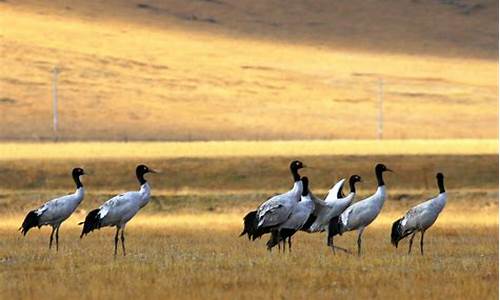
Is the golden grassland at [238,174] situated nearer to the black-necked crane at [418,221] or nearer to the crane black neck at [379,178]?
the crane black neck at [379,178]

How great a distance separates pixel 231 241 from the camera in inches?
943

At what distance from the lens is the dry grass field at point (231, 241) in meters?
16.1

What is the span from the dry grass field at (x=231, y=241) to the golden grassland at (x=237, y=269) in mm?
19

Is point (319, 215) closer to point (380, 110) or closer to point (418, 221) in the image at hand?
point (418, 221)

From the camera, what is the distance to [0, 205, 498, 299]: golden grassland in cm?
1566

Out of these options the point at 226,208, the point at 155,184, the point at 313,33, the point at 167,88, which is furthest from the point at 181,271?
the point at 313,33

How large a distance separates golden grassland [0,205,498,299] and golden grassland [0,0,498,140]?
156ft

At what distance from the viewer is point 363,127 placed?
8056cm

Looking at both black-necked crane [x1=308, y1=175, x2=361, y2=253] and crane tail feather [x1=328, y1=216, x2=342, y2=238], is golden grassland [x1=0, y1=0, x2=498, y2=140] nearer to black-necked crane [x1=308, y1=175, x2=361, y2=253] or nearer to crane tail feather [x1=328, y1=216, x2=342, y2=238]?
crane tail feather [x1=328, y1=216, x2=342, y2=238]

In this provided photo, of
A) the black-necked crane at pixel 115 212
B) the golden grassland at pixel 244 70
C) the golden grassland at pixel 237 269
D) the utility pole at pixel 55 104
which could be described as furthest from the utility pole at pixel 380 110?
the black-necked crane at pixel 115 212

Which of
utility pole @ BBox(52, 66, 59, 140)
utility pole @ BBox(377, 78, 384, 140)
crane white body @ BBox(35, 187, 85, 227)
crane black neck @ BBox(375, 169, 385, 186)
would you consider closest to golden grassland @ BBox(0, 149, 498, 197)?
crane white body @ BBox(35, 187, 85, 227)

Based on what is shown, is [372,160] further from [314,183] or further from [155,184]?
[155,184]

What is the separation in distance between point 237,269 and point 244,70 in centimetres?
7422

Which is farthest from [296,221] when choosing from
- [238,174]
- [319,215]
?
[238,174]
